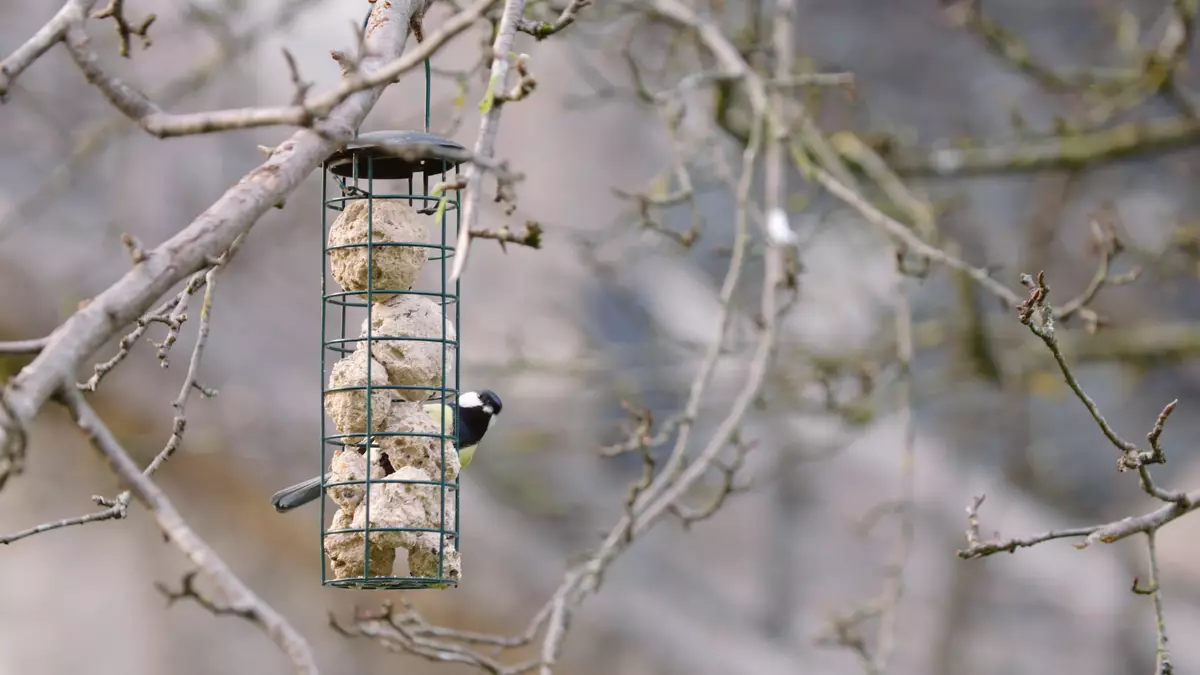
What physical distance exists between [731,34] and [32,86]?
362 centimetres

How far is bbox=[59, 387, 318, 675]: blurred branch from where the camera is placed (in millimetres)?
1761

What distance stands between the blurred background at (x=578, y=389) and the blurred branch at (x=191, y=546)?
348 centimetres

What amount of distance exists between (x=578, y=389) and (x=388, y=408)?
184 inches

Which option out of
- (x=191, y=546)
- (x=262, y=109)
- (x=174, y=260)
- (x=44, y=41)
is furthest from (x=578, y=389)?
(x=191, y=546)

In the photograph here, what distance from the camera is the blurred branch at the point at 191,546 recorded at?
69.3 inches

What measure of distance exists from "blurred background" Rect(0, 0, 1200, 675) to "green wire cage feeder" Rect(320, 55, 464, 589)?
214cm

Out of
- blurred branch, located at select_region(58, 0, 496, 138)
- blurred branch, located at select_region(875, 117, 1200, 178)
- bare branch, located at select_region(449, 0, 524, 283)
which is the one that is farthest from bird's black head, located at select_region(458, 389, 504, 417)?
blurred branch, located at select_region(875, 117, 1200, 178)

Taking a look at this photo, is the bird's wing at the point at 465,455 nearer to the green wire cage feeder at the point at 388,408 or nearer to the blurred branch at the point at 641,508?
the blurred branch at the point at 641,508

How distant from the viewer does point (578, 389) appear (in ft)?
26.3

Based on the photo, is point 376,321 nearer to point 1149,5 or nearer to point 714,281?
point 714,281

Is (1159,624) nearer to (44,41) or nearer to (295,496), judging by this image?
(295,496)

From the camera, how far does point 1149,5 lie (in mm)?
10844

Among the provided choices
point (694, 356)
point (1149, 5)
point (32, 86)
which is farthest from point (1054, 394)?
point (32, 86)

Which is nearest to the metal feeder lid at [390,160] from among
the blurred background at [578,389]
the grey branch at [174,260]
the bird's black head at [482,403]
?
the grey branch at [174,260]
